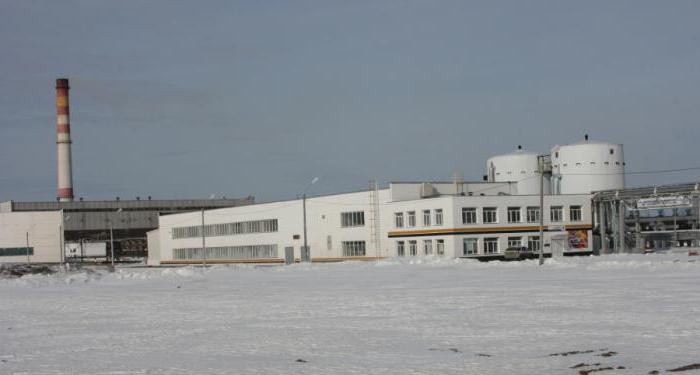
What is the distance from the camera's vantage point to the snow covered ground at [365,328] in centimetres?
1703

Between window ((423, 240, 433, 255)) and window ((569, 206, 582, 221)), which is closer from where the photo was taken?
window ((423, 240, 433, 255))

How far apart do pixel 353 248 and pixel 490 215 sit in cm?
1571

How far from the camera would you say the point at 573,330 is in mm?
21375

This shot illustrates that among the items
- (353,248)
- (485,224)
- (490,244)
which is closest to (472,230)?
(485,224)

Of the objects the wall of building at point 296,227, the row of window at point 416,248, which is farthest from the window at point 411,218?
the wall of building at point 296,227

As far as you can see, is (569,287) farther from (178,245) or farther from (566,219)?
(178,245)

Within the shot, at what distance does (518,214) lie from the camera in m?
84.8

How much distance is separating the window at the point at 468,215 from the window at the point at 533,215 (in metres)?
6.55

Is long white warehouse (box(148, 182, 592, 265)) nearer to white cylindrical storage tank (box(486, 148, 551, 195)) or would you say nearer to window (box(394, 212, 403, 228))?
window (box(394, 212, 403, 228))

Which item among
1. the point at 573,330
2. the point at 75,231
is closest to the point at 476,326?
the point at 573,330

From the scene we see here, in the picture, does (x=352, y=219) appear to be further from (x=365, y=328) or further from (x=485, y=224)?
(x=365, y=328)

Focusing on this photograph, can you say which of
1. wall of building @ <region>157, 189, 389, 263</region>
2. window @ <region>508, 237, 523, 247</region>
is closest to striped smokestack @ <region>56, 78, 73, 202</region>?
wall of building @ <region>157, 189, 389, 263</region>

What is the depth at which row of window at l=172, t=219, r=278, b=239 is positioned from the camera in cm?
10338

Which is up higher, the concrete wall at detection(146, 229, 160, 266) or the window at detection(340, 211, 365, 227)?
the window at detection(340, 211, 365, 227)
